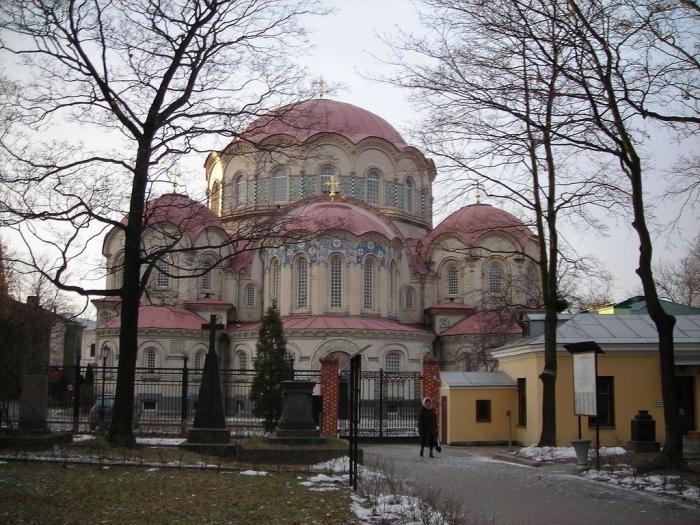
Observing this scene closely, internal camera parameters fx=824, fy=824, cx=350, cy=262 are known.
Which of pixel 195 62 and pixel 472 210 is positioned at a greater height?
pixel 472 210

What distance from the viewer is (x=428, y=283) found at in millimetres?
46188

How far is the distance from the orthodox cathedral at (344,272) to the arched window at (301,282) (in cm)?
6

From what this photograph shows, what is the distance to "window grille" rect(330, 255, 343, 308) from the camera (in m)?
40.0

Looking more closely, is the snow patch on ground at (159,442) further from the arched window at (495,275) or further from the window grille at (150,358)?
the arched window at (495,275)

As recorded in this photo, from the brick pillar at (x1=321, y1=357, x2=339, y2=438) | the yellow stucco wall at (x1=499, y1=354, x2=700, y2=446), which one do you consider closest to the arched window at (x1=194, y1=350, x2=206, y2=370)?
the brick pillar at (x1=321, y1=357, x2=339, y2=438)

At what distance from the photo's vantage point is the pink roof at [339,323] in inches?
1501

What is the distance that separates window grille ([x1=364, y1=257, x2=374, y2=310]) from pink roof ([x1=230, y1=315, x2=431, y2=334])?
0.86m

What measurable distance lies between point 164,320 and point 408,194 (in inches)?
645

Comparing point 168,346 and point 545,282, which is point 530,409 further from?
point 168,346

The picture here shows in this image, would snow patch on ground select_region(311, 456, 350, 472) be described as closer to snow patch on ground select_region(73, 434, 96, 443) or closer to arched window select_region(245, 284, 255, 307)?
snow patch on ground select_region(73, 434, 96, 443)

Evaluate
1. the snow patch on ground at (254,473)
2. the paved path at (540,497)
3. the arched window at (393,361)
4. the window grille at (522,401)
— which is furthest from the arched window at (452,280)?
the snow patch on ground at (254,473)

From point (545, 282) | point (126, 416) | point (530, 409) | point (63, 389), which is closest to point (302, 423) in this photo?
point (126, 416)

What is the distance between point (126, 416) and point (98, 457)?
2.32m

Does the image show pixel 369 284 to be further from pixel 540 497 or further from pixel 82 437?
pixel 540 497
